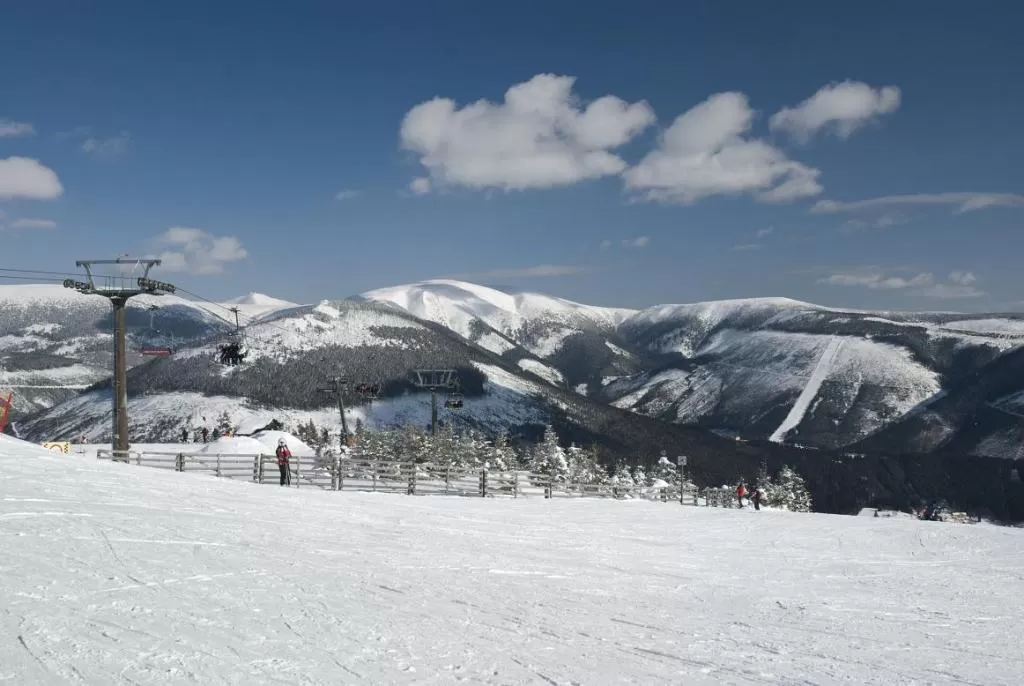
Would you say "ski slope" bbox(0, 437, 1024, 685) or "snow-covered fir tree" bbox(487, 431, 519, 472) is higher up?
"ski slope" bbox(0, 437, 1024, 685)

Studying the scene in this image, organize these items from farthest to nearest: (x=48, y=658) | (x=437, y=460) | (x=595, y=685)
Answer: (x=437, y=460) → (x=595, y=685) → (x=48, y=658)

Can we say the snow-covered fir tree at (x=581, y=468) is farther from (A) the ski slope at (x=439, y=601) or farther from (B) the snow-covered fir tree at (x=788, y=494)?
(A) the ski slope at (x=439, y=601)

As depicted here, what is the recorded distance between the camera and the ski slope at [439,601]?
731 cm

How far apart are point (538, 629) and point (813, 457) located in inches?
7582

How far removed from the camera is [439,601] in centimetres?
1023

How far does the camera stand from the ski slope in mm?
7309

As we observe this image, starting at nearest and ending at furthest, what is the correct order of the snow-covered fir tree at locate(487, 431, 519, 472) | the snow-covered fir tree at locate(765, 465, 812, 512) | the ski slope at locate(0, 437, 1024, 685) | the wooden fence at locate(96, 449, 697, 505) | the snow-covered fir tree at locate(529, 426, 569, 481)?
the ski slope at locate(0, 437, 1024, 685) → the wooden fence at locate(96, 449, 697, 505) → the snow-covered fir tree at locate(487, 431, 519, 472) → the snow-covered fir tree at locate(765, 465, 812, 512) → the snow-covered fir tree at locate(529, 426, 569, 481)

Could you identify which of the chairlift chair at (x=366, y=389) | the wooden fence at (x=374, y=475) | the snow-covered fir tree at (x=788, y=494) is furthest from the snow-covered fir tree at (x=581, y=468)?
the wooden fence at (x=374, y=475)

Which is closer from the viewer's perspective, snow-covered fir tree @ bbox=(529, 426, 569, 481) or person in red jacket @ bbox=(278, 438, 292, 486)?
person in red jacket @ bbox=(278, 438, 292, 486)

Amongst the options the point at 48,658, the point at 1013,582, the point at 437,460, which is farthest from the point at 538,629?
the point at 437,460

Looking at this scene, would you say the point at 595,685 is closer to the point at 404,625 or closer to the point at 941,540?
the point at 404,625

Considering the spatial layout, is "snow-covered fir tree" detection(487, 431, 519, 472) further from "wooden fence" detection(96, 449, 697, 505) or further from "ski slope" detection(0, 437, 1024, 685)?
"ski slope" detection(0, 437, 1024, 685)

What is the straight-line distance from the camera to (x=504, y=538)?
18.2m

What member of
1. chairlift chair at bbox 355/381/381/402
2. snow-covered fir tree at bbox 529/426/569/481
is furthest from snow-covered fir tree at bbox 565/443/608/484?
chairlift chair at bbox 355/381/381/402
